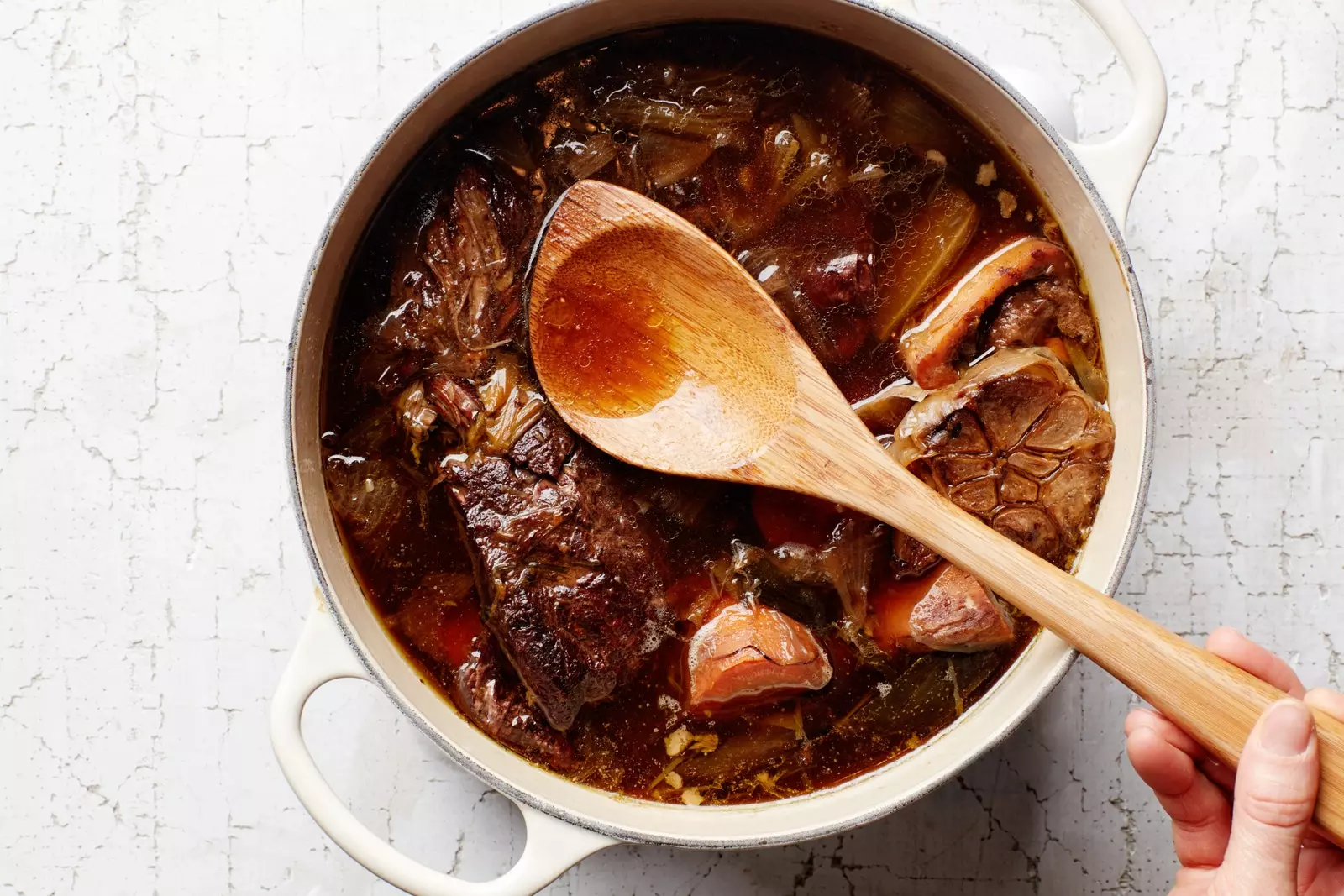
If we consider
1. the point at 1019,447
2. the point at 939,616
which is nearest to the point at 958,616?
the point at 939,616

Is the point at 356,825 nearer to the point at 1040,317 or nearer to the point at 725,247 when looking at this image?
the point at 725,247

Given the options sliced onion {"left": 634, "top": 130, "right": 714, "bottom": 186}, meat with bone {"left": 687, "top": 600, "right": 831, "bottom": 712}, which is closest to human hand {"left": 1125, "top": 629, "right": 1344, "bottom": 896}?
meat with bone {"left": 687, "top": 600, "right": 831, "bottom": 712}

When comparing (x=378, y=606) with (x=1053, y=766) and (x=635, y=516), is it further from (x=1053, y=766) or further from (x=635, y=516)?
(x=1053, y=766)

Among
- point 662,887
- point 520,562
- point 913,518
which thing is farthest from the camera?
point 662,887

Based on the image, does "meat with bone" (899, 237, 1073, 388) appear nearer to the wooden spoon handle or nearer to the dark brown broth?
the dark brown broth

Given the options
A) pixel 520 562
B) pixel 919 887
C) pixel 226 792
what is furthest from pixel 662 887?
pixel 226 792

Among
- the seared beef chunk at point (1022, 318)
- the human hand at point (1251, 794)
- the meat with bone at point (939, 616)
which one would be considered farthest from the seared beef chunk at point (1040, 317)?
the human hand at point (1251, 794)
